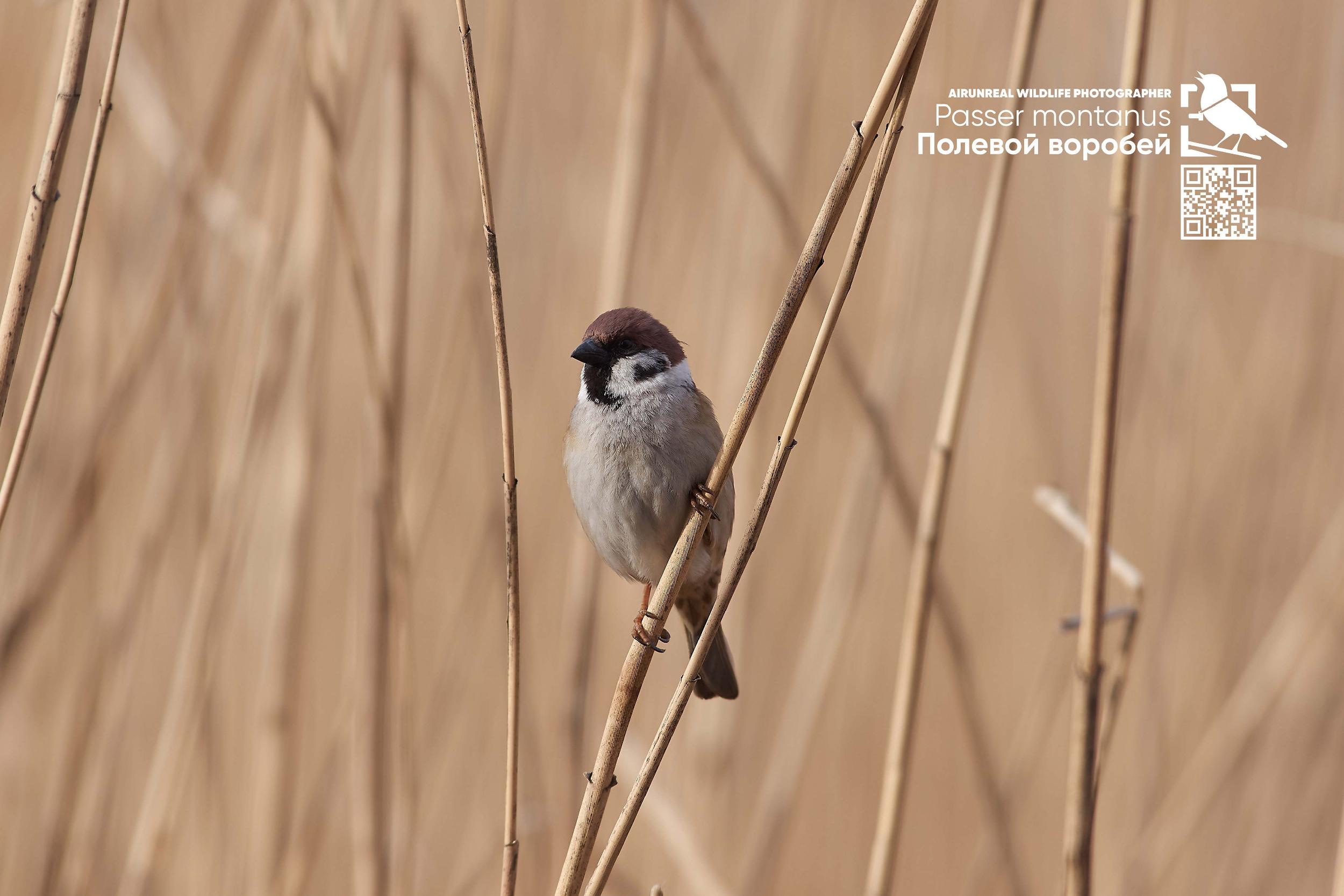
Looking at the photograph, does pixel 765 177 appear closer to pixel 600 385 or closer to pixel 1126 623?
pixel 600 385

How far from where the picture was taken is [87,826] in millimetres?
1536

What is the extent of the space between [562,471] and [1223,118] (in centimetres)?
146

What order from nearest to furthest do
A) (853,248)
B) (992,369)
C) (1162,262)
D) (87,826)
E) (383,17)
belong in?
(853,248) → (87,826) → (383,17) → (1162,262) → (992,369)

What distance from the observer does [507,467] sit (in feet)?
2.86

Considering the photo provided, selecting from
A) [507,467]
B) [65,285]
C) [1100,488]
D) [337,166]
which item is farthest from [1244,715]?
[65,285]

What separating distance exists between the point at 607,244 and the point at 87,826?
1.18 m

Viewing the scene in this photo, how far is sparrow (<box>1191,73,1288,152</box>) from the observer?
1935 mm

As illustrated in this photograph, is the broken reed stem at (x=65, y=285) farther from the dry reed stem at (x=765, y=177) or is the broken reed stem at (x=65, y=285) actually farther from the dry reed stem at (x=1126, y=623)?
the dry reed stem at (x=1126, y=623)

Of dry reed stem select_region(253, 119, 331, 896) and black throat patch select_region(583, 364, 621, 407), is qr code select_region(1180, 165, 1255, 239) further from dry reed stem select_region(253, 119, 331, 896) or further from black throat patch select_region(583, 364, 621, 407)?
dry reed stem select_region(253, 119, 331, 896)

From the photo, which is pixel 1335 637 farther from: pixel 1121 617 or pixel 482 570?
pixel 482 570

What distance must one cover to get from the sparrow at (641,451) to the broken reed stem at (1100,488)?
1.60ft

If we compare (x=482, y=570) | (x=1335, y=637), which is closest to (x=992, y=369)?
(x=1335, y=637)

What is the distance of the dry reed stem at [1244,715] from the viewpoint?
174cm

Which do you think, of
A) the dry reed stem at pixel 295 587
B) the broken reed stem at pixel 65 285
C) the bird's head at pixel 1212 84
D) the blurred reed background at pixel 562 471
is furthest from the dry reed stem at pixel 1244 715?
the broken reed stem at pixel 65 285
